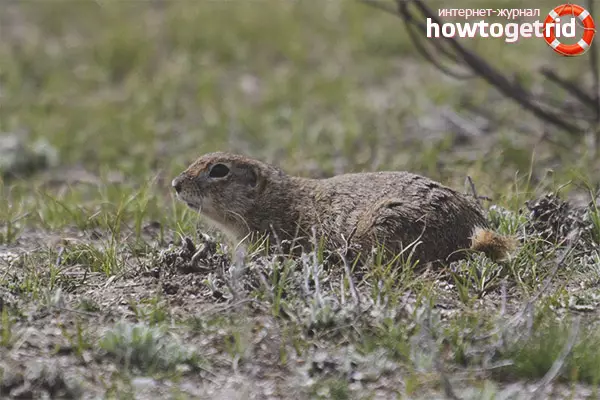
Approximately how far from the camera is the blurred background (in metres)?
7.34

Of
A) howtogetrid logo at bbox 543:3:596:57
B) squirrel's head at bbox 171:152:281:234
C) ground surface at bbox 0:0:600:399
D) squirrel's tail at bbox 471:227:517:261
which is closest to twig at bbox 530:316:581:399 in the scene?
ground surface at bbox 0:0:600:399

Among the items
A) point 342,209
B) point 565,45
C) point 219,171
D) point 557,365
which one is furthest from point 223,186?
point 565,45

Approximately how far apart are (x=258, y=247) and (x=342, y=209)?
47 centimetres

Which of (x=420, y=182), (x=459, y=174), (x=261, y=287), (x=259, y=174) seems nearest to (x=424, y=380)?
(x=261, y=287)

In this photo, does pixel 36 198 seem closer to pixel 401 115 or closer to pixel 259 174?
pixel 259 174

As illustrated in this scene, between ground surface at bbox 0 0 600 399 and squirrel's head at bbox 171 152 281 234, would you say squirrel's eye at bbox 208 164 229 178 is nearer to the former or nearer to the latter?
squirrel's head at bbox 171 152 281 234

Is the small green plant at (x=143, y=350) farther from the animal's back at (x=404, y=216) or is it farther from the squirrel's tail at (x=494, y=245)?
the squirrel's tail at (x=494, y=245)

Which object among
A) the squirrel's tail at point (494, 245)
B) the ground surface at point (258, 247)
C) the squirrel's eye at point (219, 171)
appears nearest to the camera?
the ground surface at point (258, 247)

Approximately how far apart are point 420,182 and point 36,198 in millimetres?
2690

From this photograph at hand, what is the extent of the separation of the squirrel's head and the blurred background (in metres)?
0.58

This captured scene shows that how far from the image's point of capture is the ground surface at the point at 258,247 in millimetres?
3943

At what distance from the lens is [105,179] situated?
698 centimetres

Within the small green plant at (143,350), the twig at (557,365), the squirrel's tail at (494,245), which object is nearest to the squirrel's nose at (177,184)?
the small green plant at (143,350)

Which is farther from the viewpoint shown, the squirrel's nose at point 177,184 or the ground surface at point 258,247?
the squirrel's nose at point 177,184
